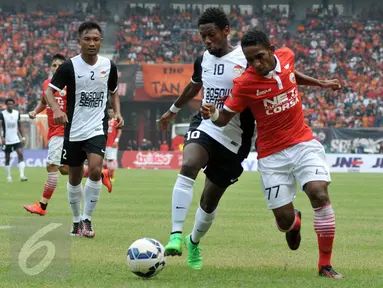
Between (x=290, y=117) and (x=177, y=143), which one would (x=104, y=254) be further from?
(x=177, y=143)

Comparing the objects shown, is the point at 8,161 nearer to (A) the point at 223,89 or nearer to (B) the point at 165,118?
(B) the point at 165,118

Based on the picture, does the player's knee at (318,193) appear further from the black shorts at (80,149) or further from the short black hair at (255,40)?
the black shorts at (80,149)

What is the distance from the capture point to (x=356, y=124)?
4453 centimetres

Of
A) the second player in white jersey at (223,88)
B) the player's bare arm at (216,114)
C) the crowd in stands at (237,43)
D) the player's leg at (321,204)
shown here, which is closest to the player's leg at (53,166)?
the second player in white jersey at (223,88)

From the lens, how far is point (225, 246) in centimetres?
978

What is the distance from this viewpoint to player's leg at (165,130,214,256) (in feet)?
25.6

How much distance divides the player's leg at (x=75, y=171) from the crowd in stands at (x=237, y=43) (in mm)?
34733

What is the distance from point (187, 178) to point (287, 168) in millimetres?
954

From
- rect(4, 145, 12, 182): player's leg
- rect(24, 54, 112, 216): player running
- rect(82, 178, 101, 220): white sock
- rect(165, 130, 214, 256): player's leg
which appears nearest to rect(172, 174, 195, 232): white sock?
rect(165, 130, 214, 256): player's leg

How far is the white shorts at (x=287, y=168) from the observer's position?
752cm

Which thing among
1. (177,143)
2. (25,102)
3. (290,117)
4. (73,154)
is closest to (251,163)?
(177,143)

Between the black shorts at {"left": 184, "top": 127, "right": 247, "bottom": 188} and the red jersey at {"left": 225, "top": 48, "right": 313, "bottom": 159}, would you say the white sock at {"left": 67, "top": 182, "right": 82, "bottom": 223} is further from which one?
the red jersey at {"left": 225, "top": 48, "right": 313, "bottom": 159}

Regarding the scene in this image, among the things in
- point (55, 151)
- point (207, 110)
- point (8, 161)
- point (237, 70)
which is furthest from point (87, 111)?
point (8, 161)

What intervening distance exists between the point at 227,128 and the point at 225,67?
0.60 m
